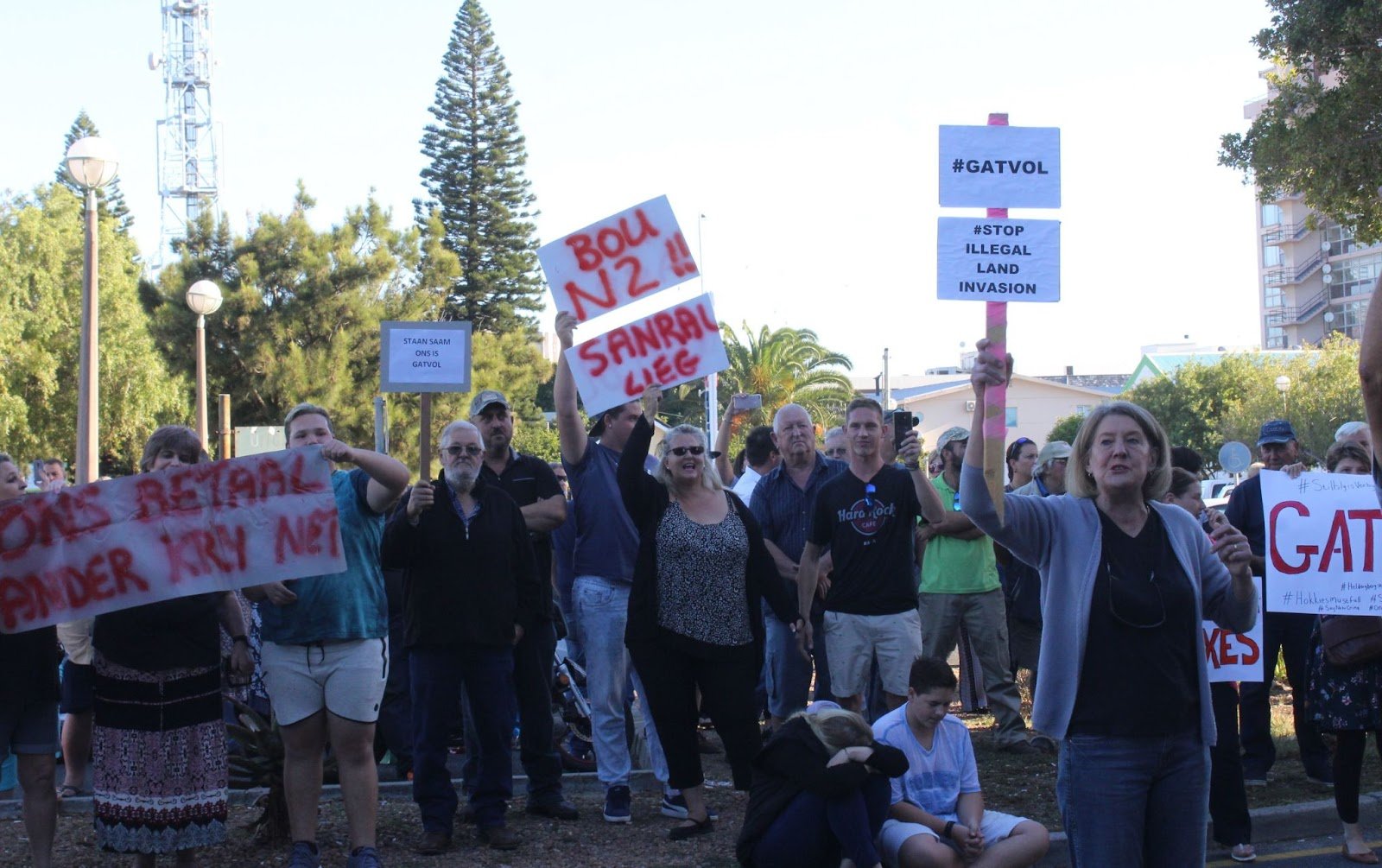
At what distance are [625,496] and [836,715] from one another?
1950 millimetres

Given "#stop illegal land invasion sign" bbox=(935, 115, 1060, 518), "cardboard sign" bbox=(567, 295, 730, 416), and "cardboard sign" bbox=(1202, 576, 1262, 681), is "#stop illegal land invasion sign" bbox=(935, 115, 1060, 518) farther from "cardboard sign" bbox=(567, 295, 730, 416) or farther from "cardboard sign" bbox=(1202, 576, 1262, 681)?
"cardboard sign" bbox=(1202, 576, 1262, 681)

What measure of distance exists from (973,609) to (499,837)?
382 centimetres

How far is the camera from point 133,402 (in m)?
36.1

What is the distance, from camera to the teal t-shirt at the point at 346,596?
5660mm

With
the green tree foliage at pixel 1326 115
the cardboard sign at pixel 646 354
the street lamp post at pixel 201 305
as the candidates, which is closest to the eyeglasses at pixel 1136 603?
the cardboard sign at pixel 646 354

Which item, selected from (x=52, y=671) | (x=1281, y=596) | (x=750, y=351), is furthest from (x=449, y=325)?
(x=750, y=351)

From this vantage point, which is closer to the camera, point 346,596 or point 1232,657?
point 346,596

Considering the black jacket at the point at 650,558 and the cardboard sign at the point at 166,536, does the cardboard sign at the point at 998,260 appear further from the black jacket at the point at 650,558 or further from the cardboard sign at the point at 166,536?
the cardboard sign at the point at 166,536

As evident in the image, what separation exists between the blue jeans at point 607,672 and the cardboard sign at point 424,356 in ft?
4.22

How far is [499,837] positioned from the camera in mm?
6418

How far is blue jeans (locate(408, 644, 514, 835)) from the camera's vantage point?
6430 millimetres

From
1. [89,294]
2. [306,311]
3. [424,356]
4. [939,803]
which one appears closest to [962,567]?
[939,803]

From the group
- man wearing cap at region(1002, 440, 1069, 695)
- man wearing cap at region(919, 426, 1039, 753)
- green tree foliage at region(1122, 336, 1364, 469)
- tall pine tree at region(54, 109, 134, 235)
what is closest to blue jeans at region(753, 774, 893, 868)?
man wearing cap at region(919, 426, 1039, 753)

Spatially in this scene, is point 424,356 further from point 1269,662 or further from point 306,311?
point 306,311
